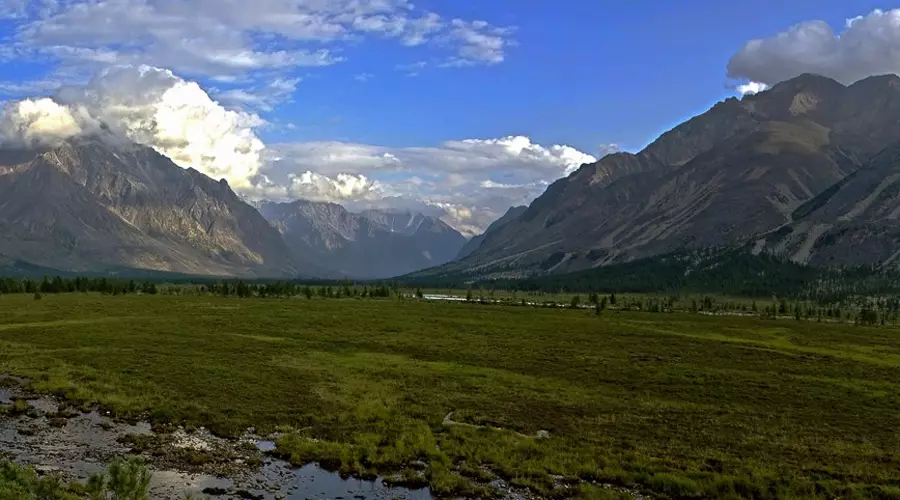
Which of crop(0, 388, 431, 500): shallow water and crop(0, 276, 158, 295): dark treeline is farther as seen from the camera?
crop(0, 276, 158, 295): dark treeline

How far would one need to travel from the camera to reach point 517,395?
60.6 meters

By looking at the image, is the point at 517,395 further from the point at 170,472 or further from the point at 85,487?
the point at 85,487

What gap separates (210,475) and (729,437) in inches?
1379

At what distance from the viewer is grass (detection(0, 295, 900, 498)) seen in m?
39.6

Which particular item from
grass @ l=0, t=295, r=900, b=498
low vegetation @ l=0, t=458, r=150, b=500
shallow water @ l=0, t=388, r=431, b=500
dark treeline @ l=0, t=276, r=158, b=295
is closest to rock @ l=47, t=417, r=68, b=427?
shallow water @ l=0, t=388, r=431, b=500

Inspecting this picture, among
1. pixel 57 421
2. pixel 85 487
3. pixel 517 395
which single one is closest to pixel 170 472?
pixel 85 487

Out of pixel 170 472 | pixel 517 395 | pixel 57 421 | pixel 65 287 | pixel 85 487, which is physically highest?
pixel 65 287

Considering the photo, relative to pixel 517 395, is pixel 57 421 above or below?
below

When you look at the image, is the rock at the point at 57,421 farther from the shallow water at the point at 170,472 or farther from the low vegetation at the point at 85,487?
the low vegetation at the point at 85,487

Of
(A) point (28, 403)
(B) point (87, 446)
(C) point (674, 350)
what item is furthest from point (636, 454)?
(C) point (674, 350)

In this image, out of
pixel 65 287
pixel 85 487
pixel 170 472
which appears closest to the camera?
pixel 85 487

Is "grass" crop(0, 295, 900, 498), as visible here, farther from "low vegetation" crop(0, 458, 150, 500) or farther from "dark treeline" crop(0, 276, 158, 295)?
"dark treeline" crop(0, 276, 158, 295)

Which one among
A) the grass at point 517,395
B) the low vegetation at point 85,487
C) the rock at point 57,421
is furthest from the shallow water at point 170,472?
the low vegetation at point 85,487

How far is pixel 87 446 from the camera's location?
41000 millimetres
